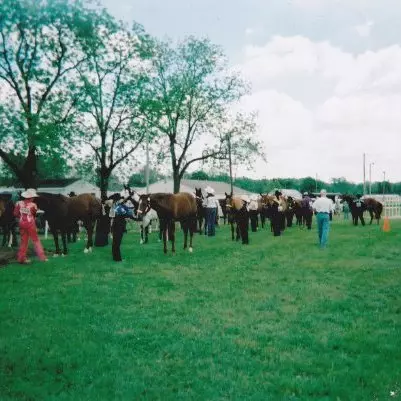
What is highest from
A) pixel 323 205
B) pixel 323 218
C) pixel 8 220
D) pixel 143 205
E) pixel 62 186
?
pixel 62 186

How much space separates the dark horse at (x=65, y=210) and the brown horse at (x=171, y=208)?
2.71 m

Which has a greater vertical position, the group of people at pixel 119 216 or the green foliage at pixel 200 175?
the green foliage at pixel 200 175

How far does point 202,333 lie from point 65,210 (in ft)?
36.5

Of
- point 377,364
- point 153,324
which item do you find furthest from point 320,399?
point 153,324

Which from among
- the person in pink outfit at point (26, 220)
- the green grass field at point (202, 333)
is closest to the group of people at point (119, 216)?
the person in pink outfit at point (26, 220)

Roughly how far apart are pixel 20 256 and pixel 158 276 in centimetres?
541

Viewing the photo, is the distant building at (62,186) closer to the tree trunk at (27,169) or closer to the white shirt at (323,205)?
the tree trunk at (27,169)

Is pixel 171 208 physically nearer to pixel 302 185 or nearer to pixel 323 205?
pixel 323 205

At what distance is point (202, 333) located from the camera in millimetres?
6855

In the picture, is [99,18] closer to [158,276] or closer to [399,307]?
[158,276]

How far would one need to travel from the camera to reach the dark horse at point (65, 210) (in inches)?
649

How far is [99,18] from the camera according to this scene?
111 feet

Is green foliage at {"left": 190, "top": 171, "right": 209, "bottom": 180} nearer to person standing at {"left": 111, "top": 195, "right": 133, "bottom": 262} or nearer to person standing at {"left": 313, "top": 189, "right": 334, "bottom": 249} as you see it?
person standing at {"left": 313, "top": 189, "right": 334, "bottom": 249}

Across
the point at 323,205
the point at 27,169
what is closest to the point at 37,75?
the point at 27,169
